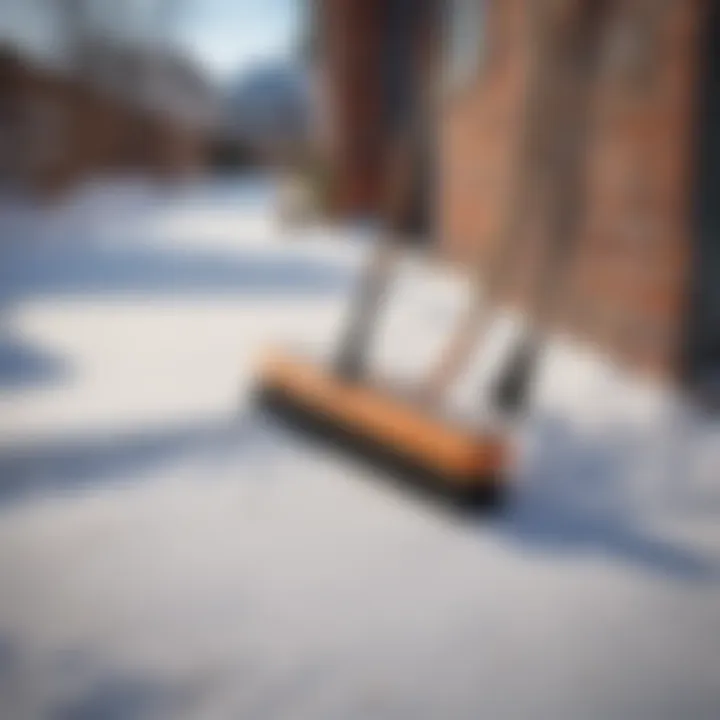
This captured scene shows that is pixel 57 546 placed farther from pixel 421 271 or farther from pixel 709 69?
pixel 421 271

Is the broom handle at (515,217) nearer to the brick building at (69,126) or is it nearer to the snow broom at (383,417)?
the snow broom at (383,417)

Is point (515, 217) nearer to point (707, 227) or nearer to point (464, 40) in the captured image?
point (707, 227)

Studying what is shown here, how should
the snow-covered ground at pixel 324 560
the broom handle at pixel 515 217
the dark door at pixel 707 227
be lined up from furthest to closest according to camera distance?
the dark door at pixel 707 227 → the broom handle at pixel 515 217 → the snow-covered ground at pixel 324 560

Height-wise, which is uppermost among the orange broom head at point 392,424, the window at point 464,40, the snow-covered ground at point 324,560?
the window at point 464,40

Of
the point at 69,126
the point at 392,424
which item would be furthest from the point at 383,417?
the point at 69,126

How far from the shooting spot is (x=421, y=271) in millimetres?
2678

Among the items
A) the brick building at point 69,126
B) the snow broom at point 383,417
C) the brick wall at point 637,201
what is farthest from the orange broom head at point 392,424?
the brick building at point 69,126

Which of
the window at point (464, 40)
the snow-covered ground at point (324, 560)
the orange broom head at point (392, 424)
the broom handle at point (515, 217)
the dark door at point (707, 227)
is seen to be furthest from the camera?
the window at point (464, 40)

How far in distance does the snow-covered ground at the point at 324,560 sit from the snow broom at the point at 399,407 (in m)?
0.04

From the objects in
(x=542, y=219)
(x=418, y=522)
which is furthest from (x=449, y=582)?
(x=542, y=219)

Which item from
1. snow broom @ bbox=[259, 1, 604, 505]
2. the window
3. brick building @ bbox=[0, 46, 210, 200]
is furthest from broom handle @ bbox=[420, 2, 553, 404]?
the window

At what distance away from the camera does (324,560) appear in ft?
3.26

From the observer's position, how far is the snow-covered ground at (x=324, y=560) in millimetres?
767

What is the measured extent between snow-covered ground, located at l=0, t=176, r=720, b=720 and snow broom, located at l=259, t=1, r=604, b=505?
43 millimetres
